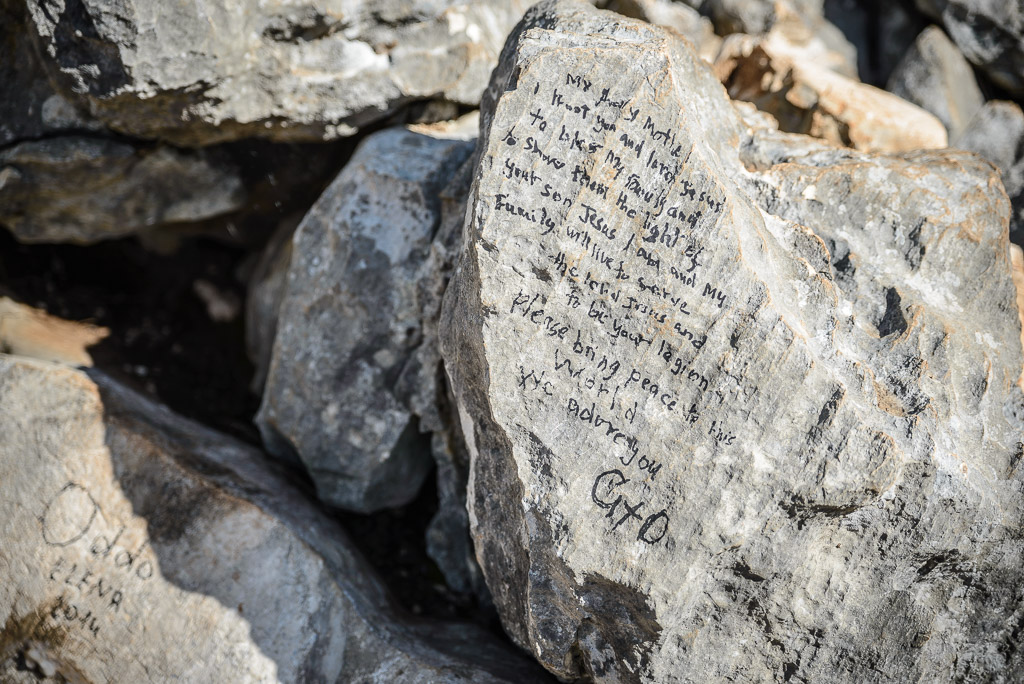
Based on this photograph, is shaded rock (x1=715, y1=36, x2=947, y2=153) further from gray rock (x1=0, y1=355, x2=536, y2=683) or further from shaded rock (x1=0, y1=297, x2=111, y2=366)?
shaded rock (x1=0, y1=297, x2=111, y2=366)

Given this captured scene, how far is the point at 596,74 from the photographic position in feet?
7.24

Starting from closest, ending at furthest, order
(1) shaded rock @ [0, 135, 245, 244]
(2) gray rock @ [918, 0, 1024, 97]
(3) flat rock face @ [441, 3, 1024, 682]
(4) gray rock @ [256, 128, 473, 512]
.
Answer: (3) flat rock face @ [441, 3, 1024, 682], (4) gray rock @ [256, 128, 473, 512], (1) shaded rock @ [0, 135, 245, 244], (2) gray rock @ [918, 0, 1024, 97]

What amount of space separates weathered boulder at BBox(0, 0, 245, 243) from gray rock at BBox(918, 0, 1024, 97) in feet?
12.9

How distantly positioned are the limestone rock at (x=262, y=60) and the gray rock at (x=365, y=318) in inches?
11.9

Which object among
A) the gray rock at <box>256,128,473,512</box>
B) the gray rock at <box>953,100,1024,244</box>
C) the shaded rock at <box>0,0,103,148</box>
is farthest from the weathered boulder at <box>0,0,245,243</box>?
the gray rock at <box>953,100,1024,244</box>

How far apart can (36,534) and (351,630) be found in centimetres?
134

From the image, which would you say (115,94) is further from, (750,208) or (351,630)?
(750,208)

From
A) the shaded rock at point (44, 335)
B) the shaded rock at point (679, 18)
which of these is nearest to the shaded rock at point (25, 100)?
the shaded rock at point (44, 335)

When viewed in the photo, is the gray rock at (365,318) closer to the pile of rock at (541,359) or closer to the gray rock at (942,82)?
the pile of rock at (541,359)

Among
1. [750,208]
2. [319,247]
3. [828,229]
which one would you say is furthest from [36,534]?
[828,229]

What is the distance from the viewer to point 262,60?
2.96 meters

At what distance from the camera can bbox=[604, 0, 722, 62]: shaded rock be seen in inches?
154

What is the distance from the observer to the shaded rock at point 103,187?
3.23 m

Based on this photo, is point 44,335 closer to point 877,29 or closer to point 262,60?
point 262,60
